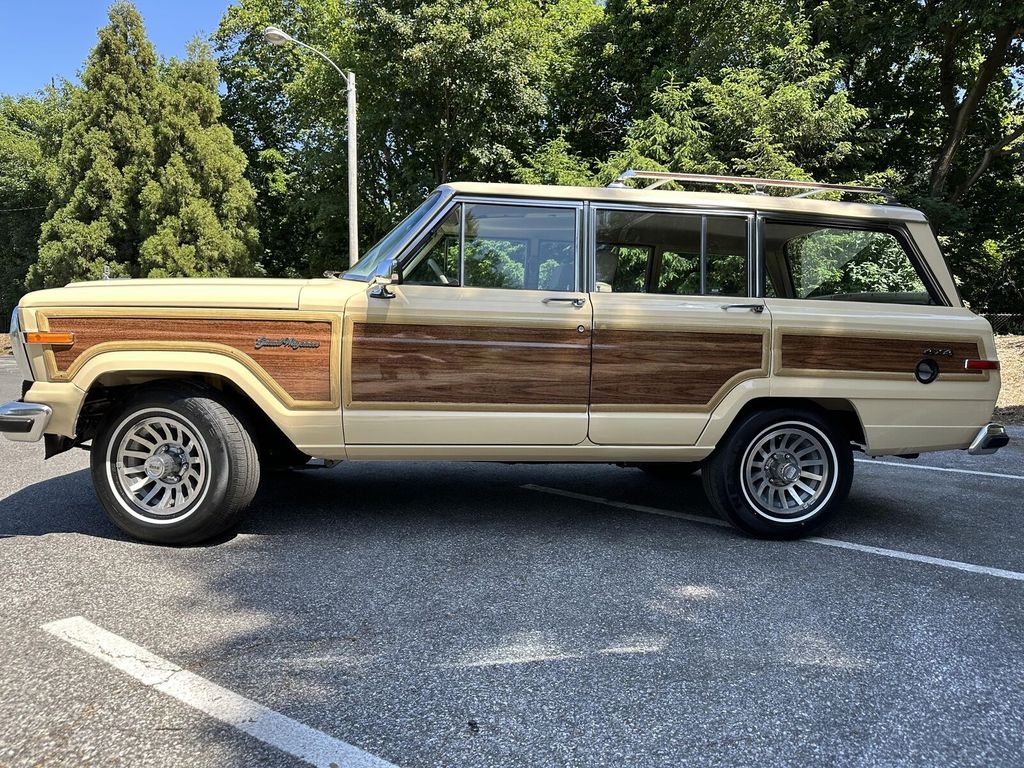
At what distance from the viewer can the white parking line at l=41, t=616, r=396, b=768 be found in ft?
7.09

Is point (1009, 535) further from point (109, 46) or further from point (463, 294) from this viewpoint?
point (109, 46)

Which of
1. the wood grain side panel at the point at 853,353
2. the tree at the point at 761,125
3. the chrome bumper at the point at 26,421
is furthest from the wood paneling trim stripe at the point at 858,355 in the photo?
the tree at the point at 761,125

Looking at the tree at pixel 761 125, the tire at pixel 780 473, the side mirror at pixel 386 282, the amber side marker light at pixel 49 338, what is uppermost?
the tree at pixel 761 125

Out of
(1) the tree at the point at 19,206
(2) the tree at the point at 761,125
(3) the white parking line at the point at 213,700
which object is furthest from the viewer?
(1) the tree at the point at 19,206

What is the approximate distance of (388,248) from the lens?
4.25 meters

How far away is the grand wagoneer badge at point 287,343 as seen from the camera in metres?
3.90

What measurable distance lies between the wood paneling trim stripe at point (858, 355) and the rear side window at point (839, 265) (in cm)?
32

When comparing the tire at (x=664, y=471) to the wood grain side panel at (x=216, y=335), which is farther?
the tire at (x=664, y=471)

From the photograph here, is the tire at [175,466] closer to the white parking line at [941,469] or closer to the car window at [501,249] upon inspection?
the car window at [501,249]

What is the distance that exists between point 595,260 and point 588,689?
8.26 feet

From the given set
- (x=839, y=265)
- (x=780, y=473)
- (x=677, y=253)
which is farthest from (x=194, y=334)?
(x=839, y=265)

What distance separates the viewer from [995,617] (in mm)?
3264

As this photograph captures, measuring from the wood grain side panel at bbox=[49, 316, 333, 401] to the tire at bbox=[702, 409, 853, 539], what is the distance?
8.04 ft

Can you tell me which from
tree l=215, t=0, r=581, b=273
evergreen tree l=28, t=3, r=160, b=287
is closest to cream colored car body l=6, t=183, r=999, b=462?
tree l=215, t=0, r=581, b=273
